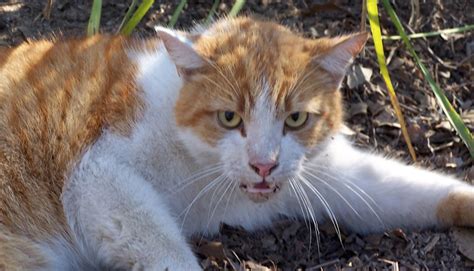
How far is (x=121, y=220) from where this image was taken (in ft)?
8.04

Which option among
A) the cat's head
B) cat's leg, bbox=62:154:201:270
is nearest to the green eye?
the cat's head

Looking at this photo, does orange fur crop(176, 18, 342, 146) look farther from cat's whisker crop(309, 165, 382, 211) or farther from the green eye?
cat's whisker crop(309, 165, 382, 211)

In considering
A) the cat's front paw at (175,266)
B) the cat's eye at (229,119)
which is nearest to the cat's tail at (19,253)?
the cat's front paw at (175,266)

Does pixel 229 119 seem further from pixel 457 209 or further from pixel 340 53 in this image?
pixel 457 209

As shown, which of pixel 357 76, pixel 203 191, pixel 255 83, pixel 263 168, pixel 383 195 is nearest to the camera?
pixel 263 168

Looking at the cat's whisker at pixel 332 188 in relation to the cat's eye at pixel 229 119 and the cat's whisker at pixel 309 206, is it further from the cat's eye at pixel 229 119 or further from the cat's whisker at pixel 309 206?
the cat's eye at pixel 229 119

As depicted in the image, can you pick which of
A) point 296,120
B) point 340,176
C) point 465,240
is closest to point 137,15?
point 296,120

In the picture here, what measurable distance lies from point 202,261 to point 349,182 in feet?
1.94

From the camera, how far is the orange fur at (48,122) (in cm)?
252

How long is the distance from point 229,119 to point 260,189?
240 millimetres

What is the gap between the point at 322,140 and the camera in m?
2.60

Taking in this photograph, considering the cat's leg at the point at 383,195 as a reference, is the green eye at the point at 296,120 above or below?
above

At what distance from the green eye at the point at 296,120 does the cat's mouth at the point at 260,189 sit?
197 millimetres

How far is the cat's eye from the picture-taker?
8.13ft
